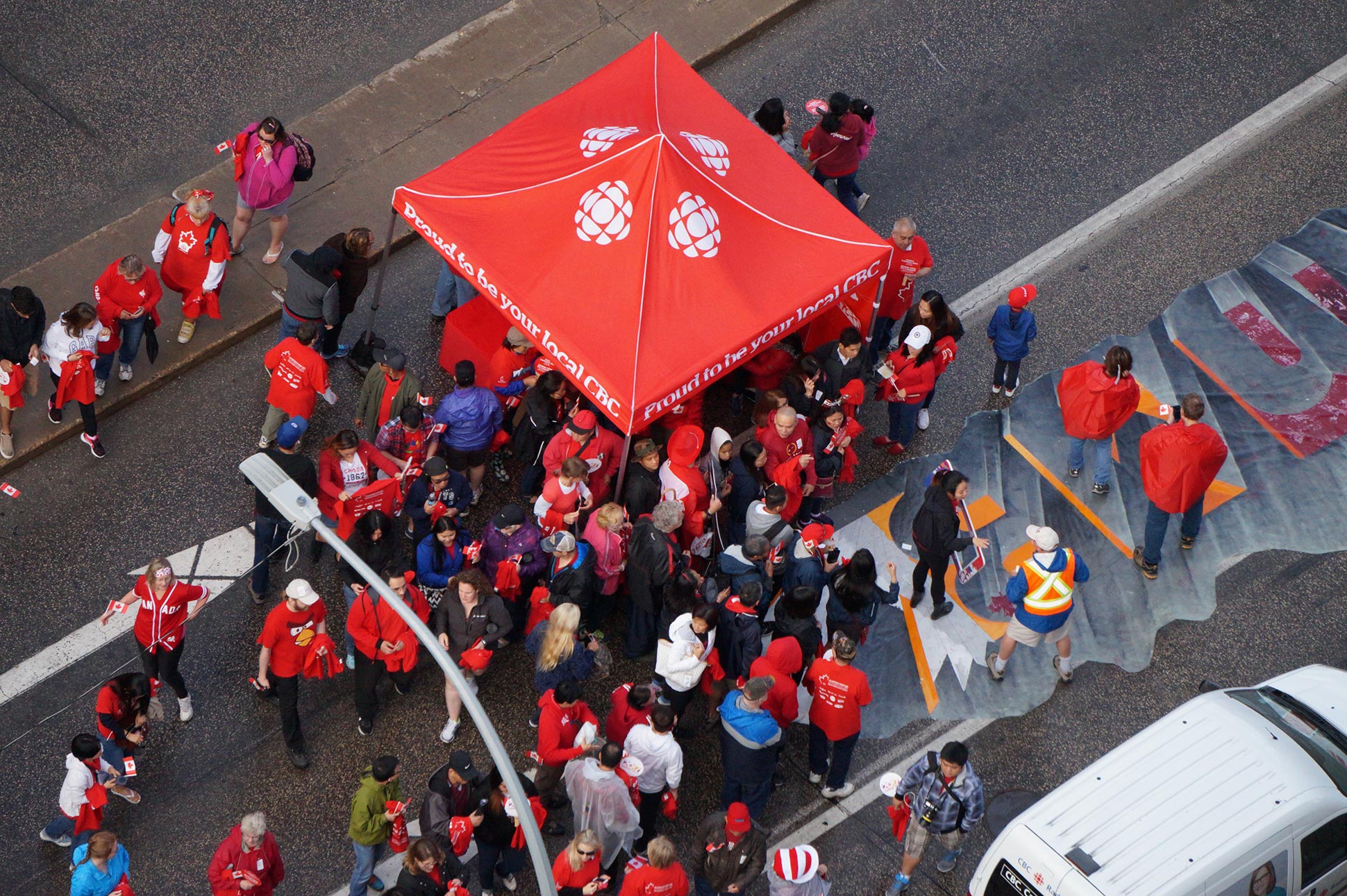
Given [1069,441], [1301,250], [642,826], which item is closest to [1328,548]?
[1069,441]

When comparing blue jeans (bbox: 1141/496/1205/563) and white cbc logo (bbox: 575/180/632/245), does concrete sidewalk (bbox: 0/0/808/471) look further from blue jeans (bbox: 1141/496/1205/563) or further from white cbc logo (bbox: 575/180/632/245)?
blue jeans (bbox: 1141/496/1205/563)

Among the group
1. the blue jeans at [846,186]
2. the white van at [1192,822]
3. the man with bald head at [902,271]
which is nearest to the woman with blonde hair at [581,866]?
the white van at [1192,822]

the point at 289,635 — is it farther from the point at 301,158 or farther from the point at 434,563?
the point at 301,158

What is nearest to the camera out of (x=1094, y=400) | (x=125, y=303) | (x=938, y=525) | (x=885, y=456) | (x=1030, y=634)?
(x=1030, y=634)

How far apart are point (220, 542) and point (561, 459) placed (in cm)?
309

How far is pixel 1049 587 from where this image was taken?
1114cm

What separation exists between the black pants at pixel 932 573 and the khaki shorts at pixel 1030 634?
2.38ft

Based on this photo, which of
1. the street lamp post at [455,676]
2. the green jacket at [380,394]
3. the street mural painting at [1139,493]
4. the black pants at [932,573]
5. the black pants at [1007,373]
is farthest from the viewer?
the black pants at [1007,373]

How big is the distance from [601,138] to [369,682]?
4.94 m

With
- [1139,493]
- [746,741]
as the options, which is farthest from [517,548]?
[1139,493]

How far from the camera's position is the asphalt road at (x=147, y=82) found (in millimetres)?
14844

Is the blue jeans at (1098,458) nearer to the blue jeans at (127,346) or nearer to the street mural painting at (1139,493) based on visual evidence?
the street mural painting at (1139,493)

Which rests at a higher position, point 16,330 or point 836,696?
point 16,330

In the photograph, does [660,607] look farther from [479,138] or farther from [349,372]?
[479,138]
